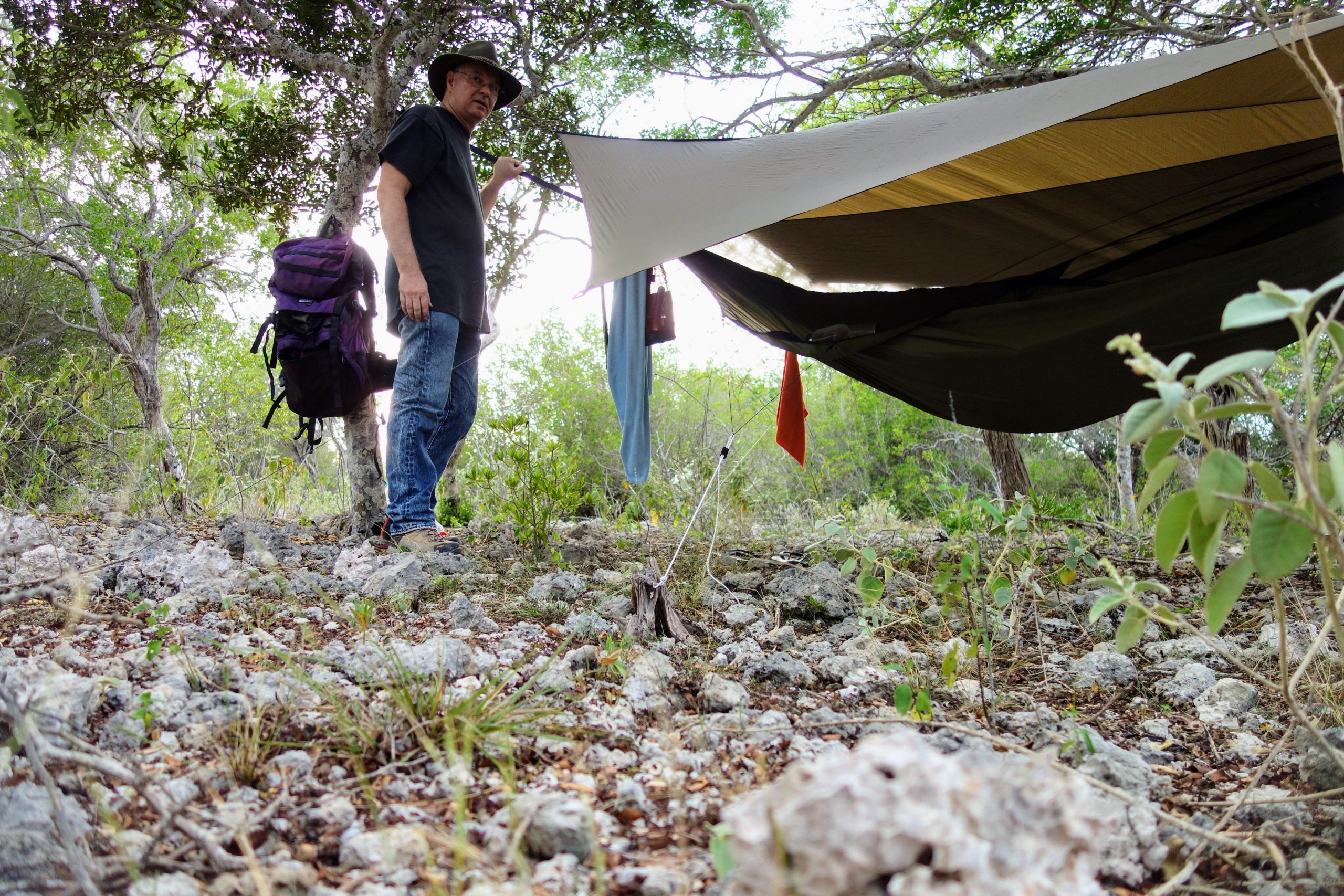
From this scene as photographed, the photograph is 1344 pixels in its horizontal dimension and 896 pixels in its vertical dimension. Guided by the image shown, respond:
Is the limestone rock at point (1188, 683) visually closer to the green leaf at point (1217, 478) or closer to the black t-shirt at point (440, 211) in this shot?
the green leaf at point (1217, 478)

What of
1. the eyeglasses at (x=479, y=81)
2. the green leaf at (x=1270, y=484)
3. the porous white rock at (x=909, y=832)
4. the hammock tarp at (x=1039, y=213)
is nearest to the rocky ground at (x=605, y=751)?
the porous white rock at (x=909, y=832)

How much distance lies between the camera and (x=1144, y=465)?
684mm

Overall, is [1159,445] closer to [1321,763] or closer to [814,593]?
[1321,763]

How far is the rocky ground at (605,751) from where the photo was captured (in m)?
0.47

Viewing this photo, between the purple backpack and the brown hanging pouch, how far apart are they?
685mm

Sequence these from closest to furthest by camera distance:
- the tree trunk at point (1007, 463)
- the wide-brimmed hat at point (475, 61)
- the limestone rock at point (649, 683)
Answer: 1. the limestone rock at point (649, 683)
2. the wide-brimmed hat at point (475, 61)
3. the tree trunk at point (1007, 463)

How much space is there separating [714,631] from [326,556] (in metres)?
1.07

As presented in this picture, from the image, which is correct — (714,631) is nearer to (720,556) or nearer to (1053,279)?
(720,556)

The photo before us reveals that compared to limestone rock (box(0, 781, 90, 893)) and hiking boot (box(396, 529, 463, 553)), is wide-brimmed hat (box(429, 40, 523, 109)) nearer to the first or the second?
hiking boot (box(396, 529, 463, 553))

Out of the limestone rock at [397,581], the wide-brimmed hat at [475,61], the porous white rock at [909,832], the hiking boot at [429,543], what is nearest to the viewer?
the porous white rock at [909,832]

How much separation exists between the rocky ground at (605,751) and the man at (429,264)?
18.3 inches

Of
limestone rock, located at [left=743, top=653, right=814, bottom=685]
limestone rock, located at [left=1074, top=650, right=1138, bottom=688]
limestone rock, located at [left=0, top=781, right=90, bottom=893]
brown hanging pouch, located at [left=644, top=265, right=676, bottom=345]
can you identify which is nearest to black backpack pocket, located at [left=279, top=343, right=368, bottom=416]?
brown hanging pouch, located at [left=644, top=265, right=676, bottom=345]

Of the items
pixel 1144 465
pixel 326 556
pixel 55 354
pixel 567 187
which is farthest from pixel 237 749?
pixel 55 354

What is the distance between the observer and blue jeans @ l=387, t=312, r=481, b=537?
2031 mm
